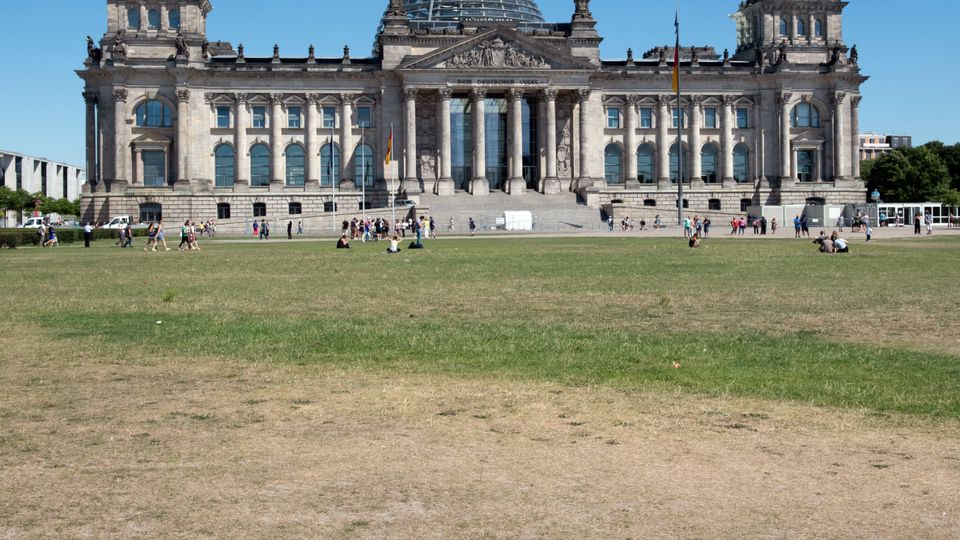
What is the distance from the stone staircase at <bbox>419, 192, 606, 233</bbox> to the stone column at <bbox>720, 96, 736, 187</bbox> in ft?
63.3

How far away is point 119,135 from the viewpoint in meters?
117

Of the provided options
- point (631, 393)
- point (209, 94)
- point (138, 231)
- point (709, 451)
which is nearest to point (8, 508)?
point (709, 451)

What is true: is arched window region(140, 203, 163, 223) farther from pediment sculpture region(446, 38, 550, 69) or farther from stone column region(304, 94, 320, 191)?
pediment sculpture region(446, 38, 550, 69)

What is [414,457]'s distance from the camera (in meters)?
10.7

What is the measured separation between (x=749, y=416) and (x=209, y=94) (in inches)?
4446

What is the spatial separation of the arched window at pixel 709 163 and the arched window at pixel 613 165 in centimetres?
939

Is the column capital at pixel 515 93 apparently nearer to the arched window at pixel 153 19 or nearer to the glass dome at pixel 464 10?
the glass dome at pixel 464 10

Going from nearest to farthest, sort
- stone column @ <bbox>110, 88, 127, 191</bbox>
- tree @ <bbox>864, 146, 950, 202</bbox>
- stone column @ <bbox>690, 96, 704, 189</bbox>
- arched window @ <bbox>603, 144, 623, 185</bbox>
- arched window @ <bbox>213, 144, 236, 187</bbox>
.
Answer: stone column @ <bbox>110, 88, 127, 191</bbox> → arched window @ <bbox>213, 144, 236, 187</bbox> → stone column @ <bbox>690, 96, 704, 189</bbox> → arched window @ <bbox>603, 144, 623, 185</bbox> → tree @ <bbox>864, 146, 950, 202</bbox>

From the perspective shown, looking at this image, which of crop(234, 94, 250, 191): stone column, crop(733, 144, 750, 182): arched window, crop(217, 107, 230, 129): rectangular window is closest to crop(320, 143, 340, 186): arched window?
crop(234, 94, 250, 191): stone column

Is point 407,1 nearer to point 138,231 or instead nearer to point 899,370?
point 138,231

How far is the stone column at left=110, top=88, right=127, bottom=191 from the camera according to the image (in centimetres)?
11644

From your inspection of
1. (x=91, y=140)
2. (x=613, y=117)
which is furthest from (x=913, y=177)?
(x=91, y=140)

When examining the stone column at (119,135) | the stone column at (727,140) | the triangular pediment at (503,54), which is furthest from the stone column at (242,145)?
the stone column at (727,140)

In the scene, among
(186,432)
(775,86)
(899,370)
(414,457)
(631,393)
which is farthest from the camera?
(775,86)
